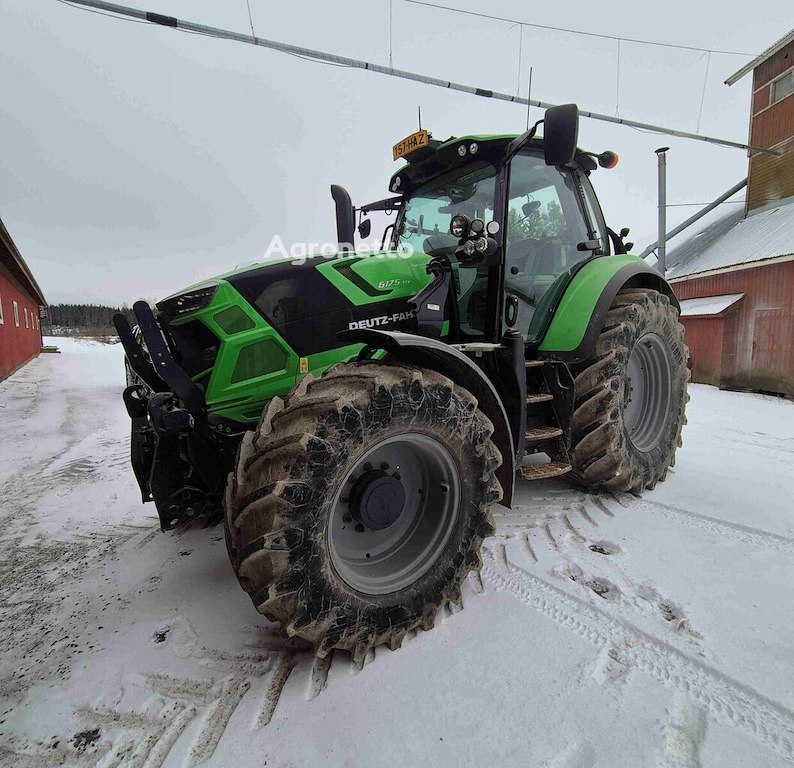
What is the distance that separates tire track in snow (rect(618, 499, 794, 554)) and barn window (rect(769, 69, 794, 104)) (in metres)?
14.7

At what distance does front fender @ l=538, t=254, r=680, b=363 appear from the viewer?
Answer: 10.2 ft

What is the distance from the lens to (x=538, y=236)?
131 inches

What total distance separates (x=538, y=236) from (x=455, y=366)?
1.56m

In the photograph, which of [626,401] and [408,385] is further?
[626,401]

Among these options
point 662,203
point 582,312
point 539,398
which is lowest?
point 539,398

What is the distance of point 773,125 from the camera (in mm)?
12984

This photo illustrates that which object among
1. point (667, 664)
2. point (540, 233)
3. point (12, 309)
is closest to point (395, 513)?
point (667, 664)

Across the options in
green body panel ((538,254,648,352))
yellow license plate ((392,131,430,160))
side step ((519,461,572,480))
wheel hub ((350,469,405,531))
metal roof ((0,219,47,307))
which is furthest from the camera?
metal roof ((0,219,47,307))

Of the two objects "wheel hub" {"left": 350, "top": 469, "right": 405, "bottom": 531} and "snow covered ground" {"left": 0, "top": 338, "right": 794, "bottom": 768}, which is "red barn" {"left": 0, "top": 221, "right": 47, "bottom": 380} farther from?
"wheel hub" {"left": 350, "top": 469, "right": 405, "bottom": 531}

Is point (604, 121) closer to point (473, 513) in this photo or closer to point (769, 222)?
point (769, 222)

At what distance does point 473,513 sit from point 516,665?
0.60 metres

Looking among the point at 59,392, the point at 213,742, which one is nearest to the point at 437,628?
the point at 213,742

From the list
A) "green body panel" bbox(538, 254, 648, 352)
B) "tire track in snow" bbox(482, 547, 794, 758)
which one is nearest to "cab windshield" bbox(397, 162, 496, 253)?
"green body panel" bbox(538, 254, 648, 352)

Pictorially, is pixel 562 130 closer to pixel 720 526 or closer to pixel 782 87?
pixel 720 526
